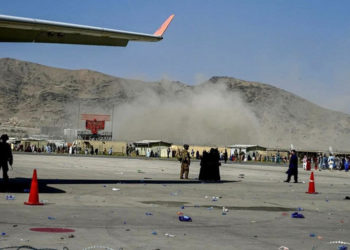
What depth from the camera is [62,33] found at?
2278cm

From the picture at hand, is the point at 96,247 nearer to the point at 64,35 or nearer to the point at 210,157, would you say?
the point at 64,35

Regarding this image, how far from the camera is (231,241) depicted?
10.5 m

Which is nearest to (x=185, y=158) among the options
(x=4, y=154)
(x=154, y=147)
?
(x=4, y=154)

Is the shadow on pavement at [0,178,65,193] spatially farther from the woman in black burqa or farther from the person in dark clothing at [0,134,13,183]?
the woman in black burqa

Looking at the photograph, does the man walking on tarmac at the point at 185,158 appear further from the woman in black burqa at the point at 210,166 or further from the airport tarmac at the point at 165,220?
the airport tarmac at the point at 165,220

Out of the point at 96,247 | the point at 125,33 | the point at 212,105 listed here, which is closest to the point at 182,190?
the point at 125,33

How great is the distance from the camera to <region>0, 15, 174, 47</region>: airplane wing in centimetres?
2052

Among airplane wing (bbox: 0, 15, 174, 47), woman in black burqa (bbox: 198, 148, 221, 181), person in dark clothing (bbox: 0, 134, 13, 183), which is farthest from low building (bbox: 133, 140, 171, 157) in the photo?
person in dark clothing (bbox: 0, 134, 13, 183)

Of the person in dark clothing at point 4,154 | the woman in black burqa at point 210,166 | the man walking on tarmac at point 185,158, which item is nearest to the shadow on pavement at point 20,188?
the person in dark clothing at point 4,154

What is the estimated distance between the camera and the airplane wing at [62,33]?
67.3ft

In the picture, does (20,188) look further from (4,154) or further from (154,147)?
(154,147)

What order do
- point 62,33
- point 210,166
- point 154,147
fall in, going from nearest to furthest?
point 62,33
point 210,166
point 154,147

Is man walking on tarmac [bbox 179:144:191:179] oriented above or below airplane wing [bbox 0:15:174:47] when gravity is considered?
below

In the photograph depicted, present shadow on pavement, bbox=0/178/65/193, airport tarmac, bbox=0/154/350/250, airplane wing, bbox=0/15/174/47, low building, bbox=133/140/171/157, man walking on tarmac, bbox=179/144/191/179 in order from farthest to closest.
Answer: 1. low building, bbox=133/140/171/157
2. man walking on tarmac, bbox=179/144/191/179
3. airplane wing, bbox=0/15/174/47
4. shadow on pavement, bbox=0/178/65/193
5. airport tarmac, bbox=0/154/350/250
